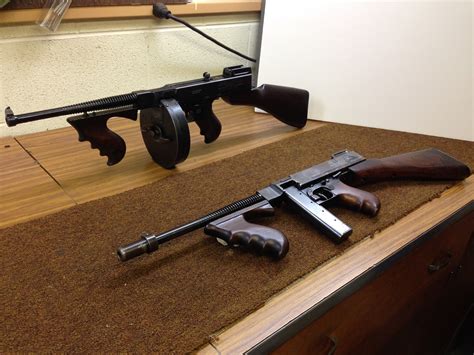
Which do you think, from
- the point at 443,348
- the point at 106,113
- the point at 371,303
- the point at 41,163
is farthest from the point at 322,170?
the point at 443,348

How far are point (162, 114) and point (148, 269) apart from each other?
31 centimetres

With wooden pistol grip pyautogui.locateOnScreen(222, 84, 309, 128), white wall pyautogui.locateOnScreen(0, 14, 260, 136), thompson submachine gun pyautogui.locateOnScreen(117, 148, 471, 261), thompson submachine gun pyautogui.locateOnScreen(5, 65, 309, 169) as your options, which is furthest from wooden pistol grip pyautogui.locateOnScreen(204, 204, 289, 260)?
white wall pyautogui.locateOnScreen(0, 14, 260, 136)

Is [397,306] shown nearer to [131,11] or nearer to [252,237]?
[252,237]

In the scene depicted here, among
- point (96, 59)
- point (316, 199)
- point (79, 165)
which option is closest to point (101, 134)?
point (79, 165)

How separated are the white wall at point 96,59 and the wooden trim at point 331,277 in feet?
2.16

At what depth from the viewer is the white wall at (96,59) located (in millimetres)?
809

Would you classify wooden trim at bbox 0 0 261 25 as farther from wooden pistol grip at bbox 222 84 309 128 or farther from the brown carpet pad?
the brown carpet pad

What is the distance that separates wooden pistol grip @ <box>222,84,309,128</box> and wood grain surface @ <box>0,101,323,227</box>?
3cm

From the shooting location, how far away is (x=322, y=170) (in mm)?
709

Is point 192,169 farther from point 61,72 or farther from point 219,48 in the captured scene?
point 219,48

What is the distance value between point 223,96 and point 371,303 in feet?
1.61

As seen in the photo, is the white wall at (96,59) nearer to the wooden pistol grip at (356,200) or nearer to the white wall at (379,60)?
the white wall at (379,60)

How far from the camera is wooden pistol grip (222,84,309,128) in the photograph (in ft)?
3.03

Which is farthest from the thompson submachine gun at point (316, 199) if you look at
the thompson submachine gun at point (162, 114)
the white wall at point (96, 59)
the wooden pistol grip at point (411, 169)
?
the white wall at point (96, 59)
